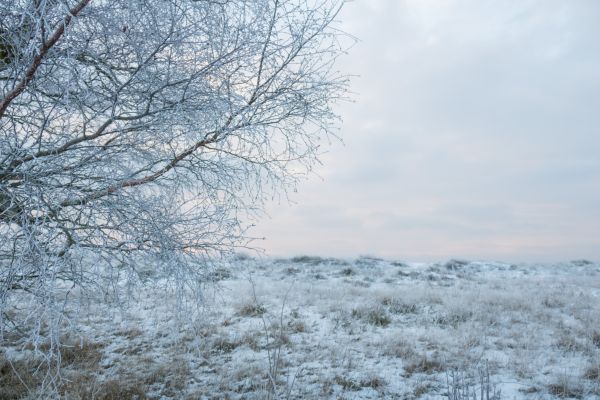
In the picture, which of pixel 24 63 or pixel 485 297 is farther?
pixel 485 297

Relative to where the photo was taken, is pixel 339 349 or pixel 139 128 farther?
pixel 339 349

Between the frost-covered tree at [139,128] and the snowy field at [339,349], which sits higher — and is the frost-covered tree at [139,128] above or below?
above

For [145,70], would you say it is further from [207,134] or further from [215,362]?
[215,362]

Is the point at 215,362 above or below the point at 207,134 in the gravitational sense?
below

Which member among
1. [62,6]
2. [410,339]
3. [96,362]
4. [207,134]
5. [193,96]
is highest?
[62,6]

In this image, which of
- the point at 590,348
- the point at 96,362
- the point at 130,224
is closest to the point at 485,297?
the point at 590,348

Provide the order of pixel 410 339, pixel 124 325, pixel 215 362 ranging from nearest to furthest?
pixel 215 362, pixel 410 339, pixel 124 325

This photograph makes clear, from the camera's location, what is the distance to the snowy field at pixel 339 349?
6.02 metres

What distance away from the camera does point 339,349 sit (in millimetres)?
7398

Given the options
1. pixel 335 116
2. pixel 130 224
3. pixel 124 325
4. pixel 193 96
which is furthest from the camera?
pixel 124 325

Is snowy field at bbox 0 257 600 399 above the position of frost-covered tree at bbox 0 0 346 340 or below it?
below

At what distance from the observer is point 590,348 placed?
24.1 ft

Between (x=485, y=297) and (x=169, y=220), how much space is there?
8.79 m

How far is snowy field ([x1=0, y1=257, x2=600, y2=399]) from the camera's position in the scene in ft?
19.8
